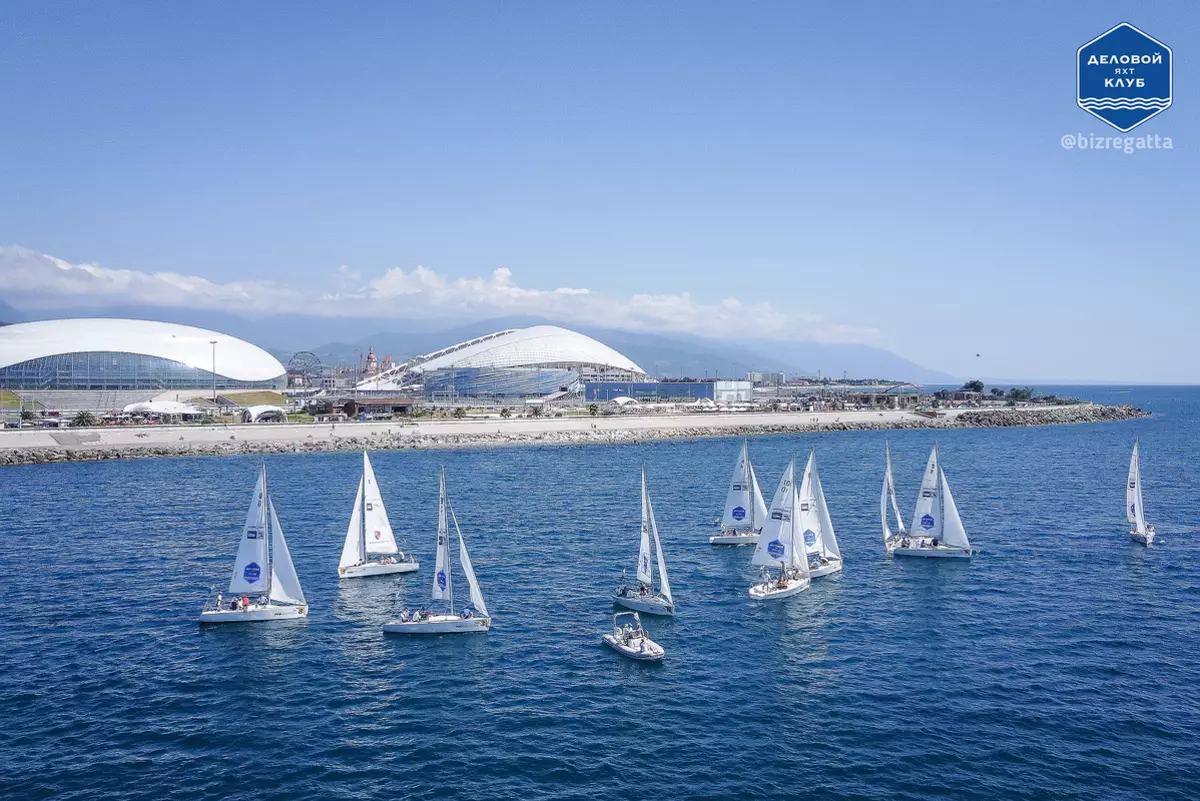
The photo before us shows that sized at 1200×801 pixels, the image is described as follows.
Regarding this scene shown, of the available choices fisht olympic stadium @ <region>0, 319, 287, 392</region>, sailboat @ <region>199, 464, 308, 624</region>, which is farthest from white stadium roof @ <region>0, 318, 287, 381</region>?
sailboat @ <region>199, 464, 308, 624</region>

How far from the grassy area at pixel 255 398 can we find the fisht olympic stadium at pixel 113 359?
4.90 m

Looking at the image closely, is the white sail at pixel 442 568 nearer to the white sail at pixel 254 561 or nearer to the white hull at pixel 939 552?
the white sail at pixel 254 561

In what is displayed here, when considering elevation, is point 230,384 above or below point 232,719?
above

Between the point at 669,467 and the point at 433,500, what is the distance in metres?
32.4

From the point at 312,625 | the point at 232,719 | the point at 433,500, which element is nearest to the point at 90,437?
the point at 433,500

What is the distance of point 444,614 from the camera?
36250 mm

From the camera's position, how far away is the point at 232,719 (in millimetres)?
26750

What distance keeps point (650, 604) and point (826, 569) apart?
486 inches

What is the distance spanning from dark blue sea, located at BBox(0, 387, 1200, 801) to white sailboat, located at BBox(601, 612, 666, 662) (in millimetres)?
621

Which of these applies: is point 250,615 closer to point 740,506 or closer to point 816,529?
point 816,529

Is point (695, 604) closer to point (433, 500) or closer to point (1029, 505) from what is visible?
point (433, 500)

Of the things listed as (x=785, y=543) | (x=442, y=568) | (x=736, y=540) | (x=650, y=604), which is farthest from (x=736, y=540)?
(x=442, y=568)

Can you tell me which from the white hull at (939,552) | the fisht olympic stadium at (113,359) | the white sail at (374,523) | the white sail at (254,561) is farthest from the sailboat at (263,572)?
the fisht olympic stadium at (113,359)

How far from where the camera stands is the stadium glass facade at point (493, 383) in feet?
602
